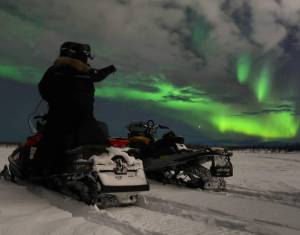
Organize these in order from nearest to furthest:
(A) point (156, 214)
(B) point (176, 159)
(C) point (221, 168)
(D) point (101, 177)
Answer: (A) point (156, 214) → (D) point (101, 177) → (C) point (221, 168) → (B) point (176, 159)

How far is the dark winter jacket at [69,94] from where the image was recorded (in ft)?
18.4

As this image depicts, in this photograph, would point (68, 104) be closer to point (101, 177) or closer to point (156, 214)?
point (101, 177)

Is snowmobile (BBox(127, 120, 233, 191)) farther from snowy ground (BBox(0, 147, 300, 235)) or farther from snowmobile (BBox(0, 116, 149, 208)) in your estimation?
snowmobile (BBox(0, 116, 149, 208))

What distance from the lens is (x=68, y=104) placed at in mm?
5617

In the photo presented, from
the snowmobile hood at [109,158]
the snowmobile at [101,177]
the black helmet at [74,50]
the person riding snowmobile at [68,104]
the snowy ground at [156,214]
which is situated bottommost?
the snowy ground at [156,214]

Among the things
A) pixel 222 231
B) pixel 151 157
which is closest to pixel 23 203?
pixel 222 231

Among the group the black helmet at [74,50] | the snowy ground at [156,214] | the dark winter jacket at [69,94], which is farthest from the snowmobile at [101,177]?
the black helmet at [74,50]

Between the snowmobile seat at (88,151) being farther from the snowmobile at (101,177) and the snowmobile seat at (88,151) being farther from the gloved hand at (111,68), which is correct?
the gloved hand at (111,68)

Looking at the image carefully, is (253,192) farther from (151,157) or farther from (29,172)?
(29,172)

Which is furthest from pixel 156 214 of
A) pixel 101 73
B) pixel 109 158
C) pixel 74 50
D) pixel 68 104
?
pixel 74 50

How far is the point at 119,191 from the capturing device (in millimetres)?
4875

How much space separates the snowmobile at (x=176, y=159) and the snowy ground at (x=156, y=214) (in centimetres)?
80

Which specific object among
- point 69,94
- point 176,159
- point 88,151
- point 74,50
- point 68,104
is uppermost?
point 74,50

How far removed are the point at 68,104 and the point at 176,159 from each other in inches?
117
